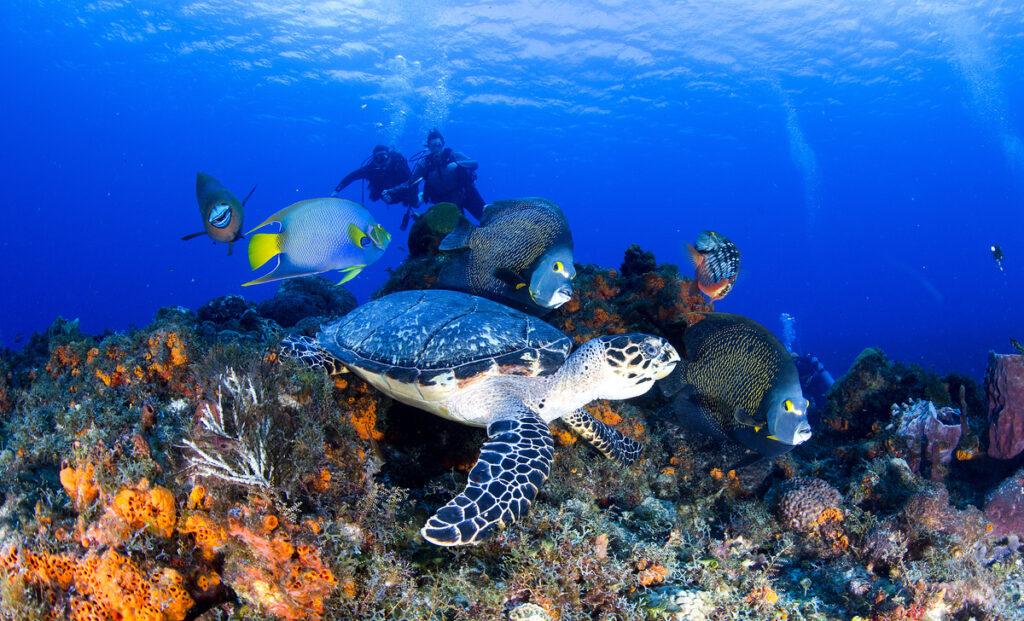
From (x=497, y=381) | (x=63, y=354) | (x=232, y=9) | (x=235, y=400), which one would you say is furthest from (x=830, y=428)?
(x=232, y=9)

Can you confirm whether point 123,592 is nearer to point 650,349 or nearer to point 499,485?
point 499,485

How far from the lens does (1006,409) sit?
13.8ft

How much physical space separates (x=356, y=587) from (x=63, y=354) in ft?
14.5

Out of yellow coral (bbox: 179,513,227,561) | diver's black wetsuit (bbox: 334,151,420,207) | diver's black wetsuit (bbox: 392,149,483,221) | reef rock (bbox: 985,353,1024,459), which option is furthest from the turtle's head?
diver's black wetsuit (bbox: 334,151,420,207)

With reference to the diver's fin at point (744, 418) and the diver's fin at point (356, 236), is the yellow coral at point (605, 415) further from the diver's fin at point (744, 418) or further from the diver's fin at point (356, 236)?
the diver's fin at point (356, 236)

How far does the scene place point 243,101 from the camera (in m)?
53.8

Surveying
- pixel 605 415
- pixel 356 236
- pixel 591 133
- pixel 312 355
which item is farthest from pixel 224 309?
pixel 591 133

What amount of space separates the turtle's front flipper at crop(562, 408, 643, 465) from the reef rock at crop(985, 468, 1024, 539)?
270 centimetres

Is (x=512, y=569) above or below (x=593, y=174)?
above

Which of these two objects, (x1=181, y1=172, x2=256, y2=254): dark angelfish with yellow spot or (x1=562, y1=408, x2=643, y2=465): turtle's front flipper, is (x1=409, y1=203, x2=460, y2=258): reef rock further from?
(x1=562, y1=408, x2=643, y2=465): turtle's front flipper

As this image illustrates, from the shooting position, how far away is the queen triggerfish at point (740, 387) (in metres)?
3.17

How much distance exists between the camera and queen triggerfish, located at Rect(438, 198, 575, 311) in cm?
460

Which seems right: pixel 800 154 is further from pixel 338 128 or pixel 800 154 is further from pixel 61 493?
pixel 61 493

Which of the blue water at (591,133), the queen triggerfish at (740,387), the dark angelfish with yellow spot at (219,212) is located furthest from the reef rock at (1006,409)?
the dark angelfish with yellow spot at (219,212)
